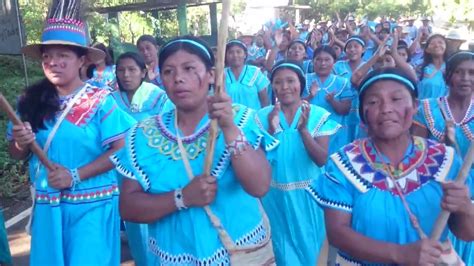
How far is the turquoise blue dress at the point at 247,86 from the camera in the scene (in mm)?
7715

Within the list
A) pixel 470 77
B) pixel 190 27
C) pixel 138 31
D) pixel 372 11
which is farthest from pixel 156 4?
pixel 372 11

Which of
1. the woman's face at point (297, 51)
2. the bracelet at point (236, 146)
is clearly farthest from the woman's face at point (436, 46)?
the bracelet at point (236, 146)

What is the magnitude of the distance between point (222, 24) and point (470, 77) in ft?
8.86

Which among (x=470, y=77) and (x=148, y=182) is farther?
(x=470, y=77)

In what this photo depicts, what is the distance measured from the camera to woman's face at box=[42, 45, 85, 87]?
3643mm

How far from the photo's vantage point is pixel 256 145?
2695 millimetres

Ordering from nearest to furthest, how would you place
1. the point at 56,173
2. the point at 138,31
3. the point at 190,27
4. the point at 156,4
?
the point at 56,173 < the point at 156,4 < the point at 190,27 < the point at 138,31

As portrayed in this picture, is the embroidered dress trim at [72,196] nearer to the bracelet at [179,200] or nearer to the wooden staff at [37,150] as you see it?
the wooden staff at [37,150]

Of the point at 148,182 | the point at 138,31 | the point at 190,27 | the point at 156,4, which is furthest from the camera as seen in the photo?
the point at 138,31

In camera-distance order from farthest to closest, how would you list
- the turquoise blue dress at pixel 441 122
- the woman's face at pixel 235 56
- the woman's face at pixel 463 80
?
the woman's face at pixel 235 56 → the woman's face at pixel 463 80 → the turquoise blue dress at pixel 441 122

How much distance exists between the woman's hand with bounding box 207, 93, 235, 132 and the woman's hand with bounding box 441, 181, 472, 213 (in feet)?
Result: 2.84

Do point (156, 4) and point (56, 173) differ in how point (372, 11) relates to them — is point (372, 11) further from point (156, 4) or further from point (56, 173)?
point (56, 173)

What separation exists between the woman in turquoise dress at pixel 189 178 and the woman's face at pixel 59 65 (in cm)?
103

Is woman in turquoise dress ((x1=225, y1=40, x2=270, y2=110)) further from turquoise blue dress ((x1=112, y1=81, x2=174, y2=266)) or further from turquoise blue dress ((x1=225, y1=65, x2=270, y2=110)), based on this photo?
turquoise blue dress ((x1=112, y1=81, x2=174, y2=266))
